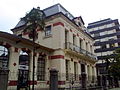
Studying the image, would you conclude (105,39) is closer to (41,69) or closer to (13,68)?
(41,69)

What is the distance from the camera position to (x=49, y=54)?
1936 cm

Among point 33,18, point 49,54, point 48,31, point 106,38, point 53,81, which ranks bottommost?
point 53,81

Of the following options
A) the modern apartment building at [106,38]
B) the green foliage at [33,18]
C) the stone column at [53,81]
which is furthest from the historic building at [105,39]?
the stone column at [53,81]

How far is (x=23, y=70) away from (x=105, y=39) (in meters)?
37.7

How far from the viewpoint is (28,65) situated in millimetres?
16859

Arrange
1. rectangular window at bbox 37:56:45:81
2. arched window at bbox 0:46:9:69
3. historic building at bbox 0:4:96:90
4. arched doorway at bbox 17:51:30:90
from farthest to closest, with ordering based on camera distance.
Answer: rectangular window at bbox 37:56:45:81 < arched doorway at bbox 17:51:30:90 < historic building at bbox 0:4:96:90 < arched window at bbox 0:46:9:69

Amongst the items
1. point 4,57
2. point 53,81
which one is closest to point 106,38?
point 4,57

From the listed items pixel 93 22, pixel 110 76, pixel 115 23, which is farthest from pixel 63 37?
pixel 93 22

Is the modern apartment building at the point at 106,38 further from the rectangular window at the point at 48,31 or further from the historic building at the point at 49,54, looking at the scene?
the rectangular window at the point at 48,31

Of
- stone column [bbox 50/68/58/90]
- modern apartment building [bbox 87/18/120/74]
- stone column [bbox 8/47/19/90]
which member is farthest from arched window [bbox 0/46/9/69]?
modern apartment building [bbox 87/18/120/74]

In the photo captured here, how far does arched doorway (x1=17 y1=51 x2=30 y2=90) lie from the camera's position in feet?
53.5

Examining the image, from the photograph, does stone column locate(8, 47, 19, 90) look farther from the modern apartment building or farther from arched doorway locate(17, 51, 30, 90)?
the modern apartment building

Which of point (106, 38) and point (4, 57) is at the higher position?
point (106, 38)

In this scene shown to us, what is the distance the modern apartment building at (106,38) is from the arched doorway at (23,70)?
3294 centimetres
